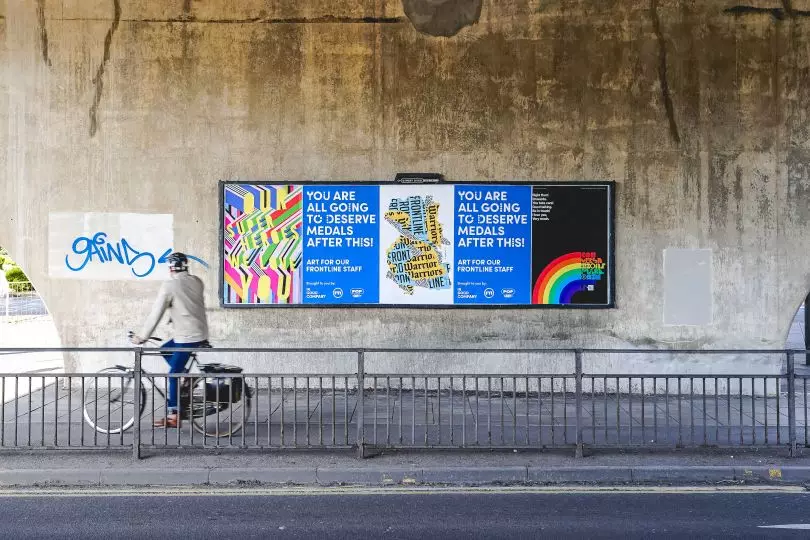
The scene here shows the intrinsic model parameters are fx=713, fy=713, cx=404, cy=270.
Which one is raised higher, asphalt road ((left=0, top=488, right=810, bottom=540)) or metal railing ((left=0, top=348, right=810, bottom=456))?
metal railing ((left=0, top=348, right=810, bottom=456))

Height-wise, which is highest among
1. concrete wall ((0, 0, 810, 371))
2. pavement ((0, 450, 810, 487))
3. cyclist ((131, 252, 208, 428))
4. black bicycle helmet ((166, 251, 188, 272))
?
concrete wall ((0, 0, 810, 371))

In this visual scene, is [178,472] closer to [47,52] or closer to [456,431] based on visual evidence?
[456,431]

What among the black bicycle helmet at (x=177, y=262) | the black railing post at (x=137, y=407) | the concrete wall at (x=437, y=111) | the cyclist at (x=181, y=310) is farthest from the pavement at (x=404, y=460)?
the concrete wall at (x=437, y=111)

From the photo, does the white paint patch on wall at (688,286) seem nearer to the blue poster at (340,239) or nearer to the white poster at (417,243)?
the white poster at (417,243)

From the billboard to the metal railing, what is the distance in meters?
1.40

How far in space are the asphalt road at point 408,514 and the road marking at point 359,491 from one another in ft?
0.09

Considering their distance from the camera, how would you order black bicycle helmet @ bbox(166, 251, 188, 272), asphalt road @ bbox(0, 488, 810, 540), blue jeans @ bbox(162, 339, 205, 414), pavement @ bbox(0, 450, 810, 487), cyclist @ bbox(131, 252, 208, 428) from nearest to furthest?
1. asphalt road @ bbox(0, 488, 810, 540)
2. pavement @ bbox(0, 450, 810, 487)
3. blue jeans @ bbox(162, 339, 205, 414)
4. cyclist @ bbox(131, 252, 208, 428)
5. black bicycle helmet @ bbox(166, 251, 188, 272)

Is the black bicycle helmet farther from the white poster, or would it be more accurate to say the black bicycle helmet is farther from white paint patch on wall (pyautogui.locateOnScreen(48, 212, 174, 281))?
the white poster

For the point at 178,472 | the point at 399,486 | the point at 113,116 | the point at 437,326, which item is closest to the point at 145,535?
the point at 178,472

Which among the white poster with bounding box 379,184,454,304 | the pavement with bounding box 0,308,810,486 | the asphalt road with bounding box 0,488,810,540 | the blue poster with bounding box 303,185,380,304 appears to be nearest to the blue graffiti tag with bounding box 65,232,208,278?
the blue poster with bounding box 303,185,380,304

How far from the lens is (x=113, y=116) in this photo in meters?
10.8

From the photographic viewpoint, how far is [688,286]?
10.8m

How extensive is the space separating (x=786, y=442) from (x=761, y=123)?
5334mm

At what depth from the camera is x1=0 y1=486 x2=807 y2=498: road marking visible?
6219 mm
